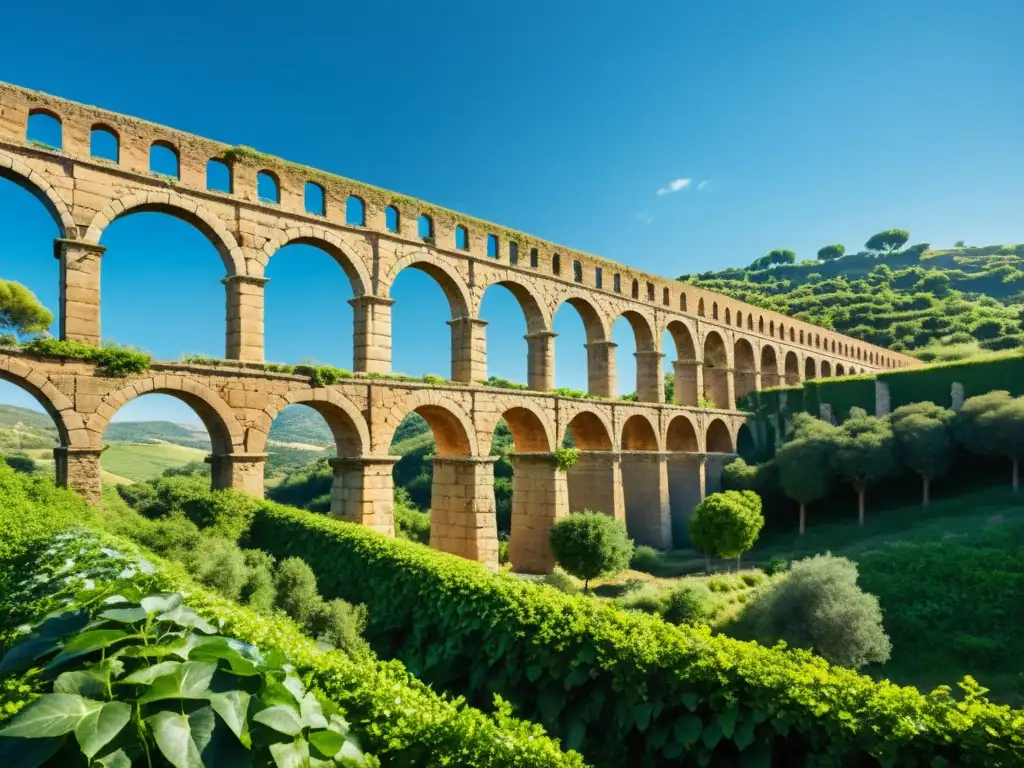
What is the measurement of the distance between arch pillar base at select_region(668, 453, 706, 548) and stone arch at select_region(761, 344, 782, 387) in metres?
13.9

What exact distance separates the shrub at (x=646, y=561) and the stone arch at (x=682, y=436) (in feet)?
22.4

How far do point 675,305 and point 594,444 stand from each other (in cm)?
1052

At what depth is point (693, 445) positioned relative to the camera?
1329 inches

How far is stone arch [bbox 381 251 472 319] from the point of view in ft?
71.5

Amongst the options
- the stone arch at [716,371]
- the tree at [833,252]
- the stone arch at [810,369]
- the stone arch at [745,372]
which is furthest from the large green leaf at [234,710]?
the tree at [833,252]

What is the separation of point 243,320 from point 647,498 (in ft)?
68.0

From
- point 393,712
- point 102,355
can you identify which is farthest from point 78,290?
point 393,712

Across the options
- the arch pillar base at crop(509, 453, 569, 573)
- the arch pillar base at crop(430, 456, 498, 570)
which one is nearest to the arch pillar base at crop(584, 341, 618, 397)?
the arch pillar base at crop(509, 453, 569, 573)

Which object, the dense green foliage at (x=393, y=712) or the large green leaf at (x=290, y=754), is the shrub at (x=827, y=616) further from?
the large green leaf at (x=290, y=754)

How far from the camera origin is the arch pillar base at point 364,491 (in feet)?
60.2

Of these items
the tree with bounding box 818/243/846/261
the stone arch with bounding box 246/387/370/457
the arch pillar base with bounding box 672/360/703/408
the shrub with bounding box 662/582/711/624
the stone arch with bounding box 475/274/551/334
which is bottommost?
the shrub with bounding box 662/582/711/624

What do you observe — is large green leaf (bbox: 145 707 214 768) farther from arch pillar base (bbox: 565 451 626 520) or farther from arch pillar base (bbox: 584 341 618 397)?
arch pillar base (bbox: 584 341 618 397)

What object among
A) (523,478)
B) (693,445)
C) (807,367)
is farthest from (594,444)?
(807,367)

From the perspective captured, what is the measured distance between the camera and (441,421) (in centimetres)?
2184
